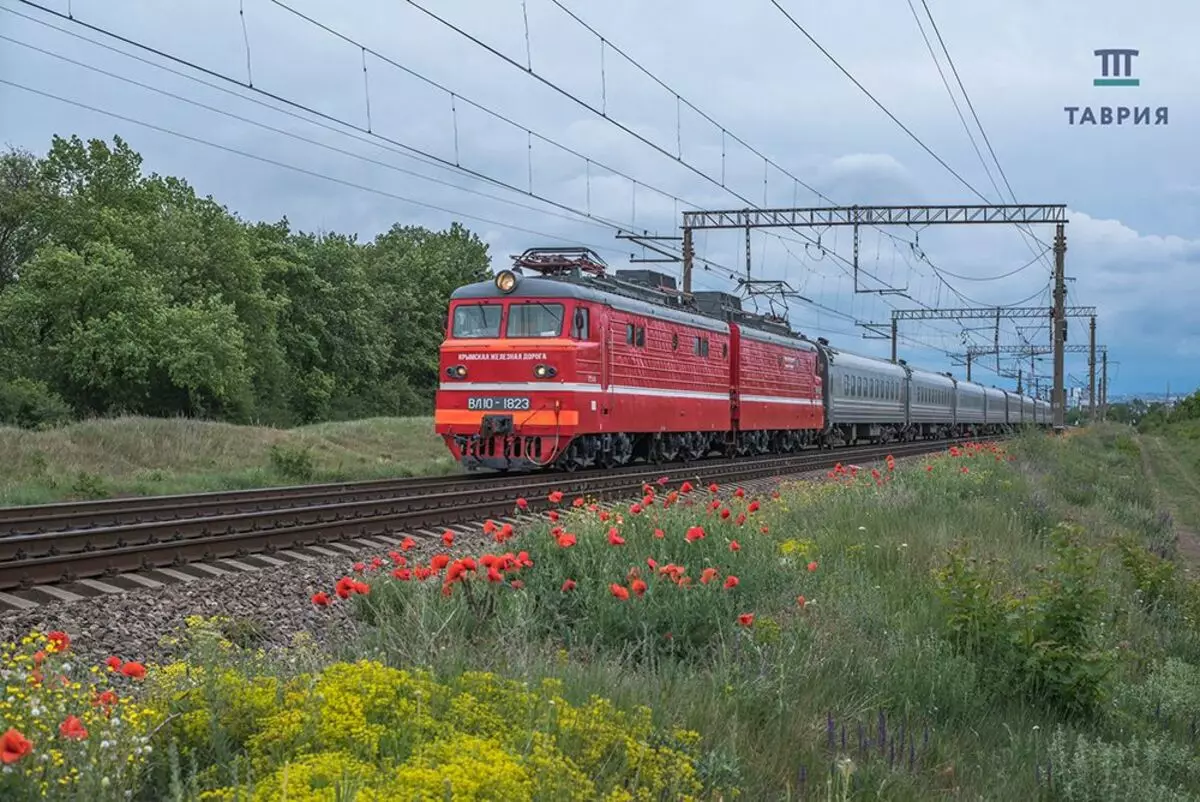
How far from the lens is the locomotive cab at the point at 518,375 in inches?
738

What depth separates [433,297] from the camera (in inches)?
2889

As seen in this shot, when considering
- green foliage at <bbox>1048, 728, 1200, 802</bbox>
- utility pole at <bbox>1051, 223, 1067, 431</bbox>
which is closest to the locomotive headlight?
green foliage at <bbox>1048, 728, 1200, 802</bbox>

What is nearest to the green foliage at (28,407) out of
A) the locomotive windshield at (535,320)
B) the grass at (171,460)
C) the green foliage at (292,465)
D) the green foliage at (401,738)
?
the grass at (171,460)

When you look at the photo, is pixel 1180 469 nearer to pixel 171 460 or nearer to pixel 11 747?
pixel 171 460

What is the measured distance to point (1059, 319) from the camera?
39000mm

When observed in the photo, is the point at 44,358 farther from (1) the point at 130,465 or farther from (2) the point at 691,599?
(2) the point at 691,599

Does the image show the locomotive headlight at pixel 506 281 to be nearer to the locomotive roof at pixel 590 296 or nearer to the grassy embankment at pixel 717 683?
the locomotive roof at pixel 590 296

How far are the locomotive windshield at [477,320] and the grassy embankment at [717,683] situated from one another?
11.1 m

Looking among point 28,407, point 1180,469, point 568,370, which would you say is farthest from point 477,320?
point 1180,469

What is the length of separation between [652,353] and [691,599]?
15995 mm

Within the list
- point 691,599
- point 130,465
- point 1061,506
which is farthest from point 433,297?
point 691,599

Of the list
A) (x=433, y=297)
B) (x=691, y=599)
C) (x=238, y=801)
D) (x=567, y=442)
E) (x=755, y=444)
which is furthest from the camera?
(x=433, y=297)

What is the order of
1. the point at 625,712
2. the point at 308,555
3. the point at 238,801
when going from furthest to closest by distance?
the point at 308,555
the point at 625,712
the point at 238,801

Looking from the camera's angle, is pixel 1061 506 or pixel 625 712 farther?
pixel 1061 506
